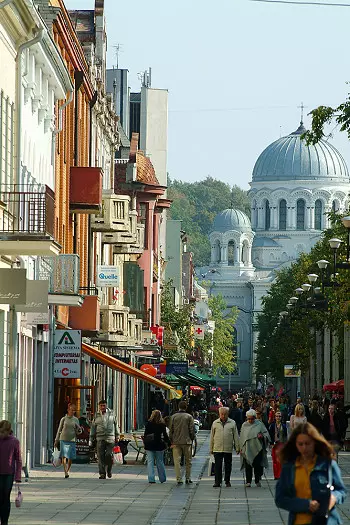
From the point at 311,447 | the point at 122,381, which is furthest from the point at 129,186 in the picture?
the point at 311,447

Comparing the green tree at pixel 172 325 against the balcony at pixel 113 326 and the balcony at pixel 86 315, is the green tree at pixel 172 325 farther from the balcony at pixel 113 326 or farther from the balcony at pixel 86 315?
the balcony at pixel 86 315

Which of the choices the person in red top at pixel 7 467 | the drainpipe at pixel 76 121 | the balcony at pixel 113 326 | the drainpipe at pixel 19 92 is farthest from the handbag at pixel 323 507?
the balcony at pixel 113 326

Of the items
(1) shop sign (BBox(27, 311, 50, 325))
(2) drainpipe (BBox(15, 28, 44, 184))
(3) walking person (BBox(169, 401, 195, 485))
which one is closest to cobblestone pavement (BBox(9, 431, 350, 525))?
(3) walking person (BBox(169, 401, 195, 485))

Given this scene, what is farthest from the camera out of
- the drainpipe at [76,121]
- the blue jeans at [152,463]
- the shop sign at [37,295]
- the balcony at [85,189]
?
the drainpipe at [76,121]

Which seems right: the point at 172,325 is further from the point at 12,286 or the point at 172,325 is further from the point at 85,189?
the point at 12,286

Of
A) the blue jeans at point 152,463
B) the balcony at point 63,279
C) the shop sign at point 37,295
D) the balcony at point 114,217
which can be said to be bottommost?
the blue jeans at point 152,463

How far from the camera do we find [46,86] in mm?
31875

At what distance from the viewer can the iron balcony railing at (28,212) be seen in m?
23.1

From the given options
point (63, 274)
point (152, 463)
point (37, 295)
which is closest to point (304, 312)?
point (63, 274)

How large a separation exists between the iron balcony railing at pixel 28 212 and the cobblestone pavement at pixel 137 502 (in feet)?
11.9

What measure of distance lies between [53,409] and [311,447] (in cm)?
2659

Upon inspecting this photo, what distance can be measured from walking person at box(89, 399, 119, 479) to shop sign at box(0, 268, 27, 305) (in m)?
7.00

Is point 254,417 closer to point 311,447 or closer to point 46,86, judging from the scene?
point 46,86

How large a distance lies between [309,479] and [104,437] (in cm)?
1887
